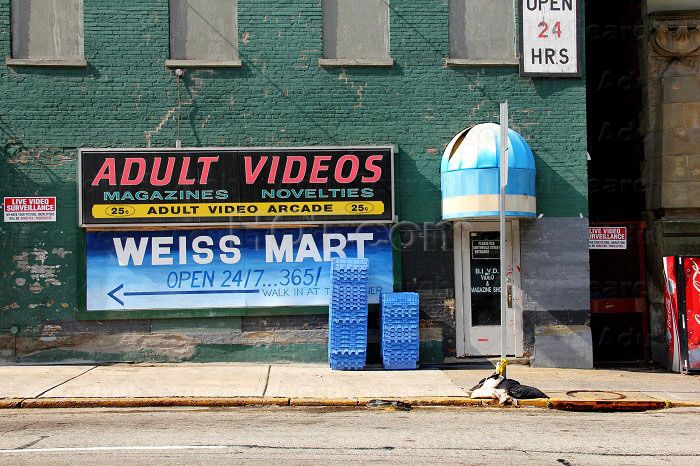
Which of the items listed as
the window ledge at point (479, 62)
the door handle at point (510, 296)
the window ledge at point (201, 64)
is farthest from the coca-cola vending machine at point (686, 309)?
the window ledge at point (201, 64)

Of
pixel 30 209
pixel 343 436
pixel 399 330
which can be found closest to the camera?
pixel 343 436

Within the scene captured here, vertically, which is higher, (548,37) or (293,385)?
(548,37)

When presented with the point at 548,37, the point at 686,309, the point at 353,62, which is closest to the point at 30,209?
the point at 353,62

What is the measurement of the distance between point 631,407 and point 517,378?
87.5 inches

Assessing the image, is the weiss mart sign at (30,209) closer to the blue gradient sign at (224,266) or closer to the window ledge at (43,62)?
the blue gradient sign at (224,266)

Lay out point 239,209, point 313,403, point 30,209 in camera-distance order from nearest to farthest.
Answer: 1. point 313,403
2. point 30,209
3. point 239,209

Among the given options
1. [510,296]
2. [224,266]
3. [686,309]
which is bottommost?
[686,309]

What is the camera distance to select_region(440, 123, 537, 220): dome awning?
44.7 feet

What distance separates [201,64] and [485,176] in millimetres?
5213

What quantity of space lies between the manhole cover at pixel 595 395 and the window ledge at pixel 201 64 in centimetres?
771

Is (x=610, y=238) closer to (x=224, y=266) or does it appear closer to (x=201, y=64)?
(x=224, y=266)

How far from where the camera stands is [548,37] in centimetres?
1482

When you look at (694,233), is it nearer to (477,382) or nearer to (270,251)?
(477,382)

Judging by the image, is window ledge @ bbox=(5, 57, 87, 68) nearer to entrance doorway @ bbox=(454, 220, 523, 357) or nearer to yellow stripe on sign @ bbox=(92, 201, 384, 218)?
yellow stripe on sign @ bbox=(92, 201, 384, 218)
